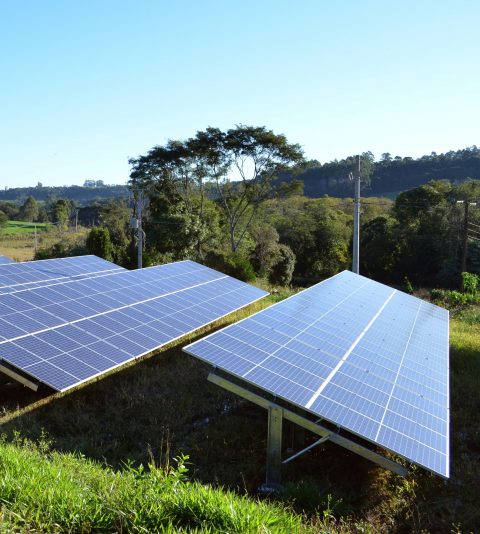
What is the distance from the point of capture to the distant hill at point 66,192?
105438 millimetres

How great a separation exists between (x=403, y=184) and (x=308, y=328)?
62490 mm

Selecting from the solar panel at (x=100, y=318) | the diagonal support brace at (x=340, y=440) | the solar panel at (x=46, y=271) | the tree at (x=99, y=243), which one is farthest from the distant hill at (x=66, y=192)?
the diagonal support brace at (x=340, y=440)

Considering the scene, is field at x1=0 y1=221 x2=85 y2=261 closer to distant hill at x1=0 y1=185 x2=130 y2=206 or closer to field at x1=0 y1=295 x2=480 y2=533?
field at x1=0 y1=295 x2=480 y2=533

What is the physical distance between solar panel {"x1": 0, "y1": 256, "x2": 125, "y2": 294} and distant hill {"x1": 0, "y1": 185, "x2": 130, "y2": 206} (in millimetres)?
86734

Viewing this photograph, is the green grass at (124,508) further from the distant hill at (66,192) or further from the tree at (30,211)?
the distant hill at (66,192)

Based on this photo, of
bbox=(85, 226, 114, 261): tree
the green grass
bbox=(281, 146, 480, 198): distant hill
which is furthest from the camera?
bbox=(281, 146, 480, 198): distant hill

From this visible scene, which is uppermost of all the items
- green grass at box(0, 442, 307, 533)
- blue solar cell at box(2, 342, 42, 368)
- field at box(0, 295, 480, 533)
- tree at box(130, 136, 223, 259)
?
tree at box(130, 136, 223, 259)

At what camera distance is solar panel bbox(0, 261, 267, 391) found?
829cm

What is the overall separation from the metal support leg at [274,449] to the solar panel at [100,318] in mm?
3257

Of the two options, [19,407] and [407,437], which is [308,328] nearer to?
[407,437]

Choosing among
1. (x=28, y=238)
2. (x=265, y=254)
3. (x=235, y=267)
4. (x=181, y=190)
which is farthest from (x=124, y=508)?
(x=28, y=238)

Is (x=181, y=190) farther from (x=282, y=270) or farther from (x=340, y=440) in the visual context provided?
(x=340, y=440)

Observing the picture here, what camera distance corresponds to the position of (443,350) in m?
10.2

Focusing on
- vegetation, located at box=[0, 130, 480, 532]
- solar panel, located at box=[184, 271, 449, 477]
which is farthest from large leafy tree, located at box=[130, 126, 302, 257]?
solar panel, located at box=[184, 271, 449, 477]
